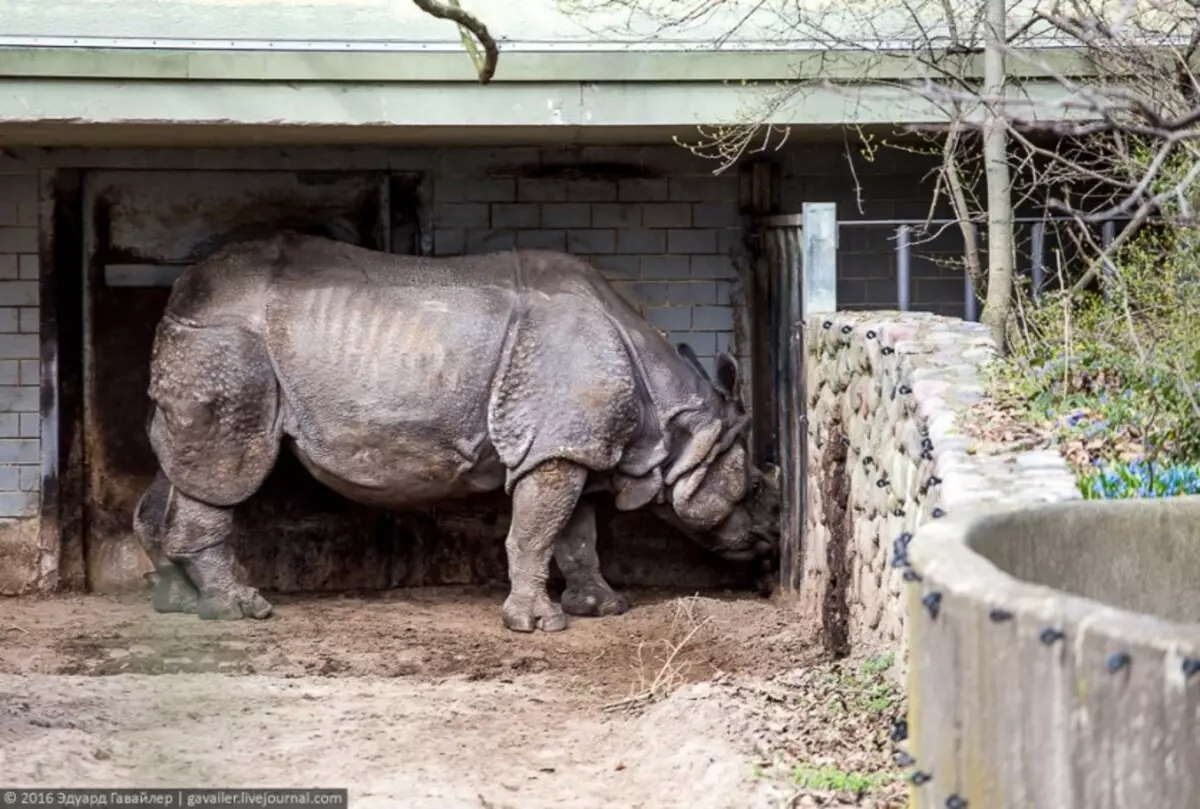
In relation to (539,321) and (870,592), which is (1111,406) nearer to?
(870,592)

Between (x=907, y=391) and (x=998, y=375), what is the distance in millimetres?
358

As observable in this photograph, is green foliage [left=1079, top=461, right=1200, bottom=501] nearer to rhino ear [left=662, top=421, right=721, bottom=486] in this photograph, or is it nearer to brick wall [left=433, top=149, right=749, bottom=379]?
rhino ear [left=662, top=421, right=721, bottom=486]

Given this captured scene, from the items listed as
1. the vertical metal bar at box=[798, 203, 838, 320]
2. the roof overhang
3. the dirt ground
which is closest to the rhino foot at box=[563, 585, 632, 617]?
the dirt ground

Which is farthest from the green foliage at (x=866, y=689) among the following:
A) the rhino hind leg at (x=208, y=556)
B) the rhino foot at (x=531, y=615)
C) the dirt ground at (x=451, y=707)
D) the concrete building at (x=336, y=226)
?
the rhino hind leg at (x=208, y=556)

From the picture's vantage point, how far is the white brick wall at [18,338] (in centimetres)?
1039

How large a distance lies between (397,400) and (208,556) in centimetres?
140

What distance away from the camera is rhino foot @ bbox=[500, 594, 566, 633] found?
931 centimetres

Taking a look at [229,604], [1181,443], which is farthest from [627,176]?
[1181,443]

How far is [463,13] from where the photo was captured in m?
7.90

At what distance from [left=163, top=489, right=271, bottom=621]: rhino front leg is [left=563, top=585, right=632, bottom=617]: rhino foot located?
1.71 metres

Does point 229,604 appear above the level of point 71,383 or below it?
below

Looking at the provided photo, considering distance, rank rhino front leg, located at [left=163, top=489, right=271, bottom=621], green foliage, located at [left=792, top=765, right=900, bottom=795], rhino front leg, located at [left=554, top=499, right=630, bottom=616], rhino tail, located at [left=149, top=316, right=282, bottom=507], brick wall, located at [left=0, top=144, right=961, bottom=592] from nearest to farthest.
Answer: green foliage, located at [left=792, top=765, right=900, bottom=795] → rhino tail, located at [left=149, top=316, right=282, bottom=507] → rhino front leg, located at [left=163, top=489, right=271, bottom=621] → rhino front leg, located at [left=554, top=499, right=630, bottom=616] → brick wall, located at [left=0, top=144, right=961, bottom=592]

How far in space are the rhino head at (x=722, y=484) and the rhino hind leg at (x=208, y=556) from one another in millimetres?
2459

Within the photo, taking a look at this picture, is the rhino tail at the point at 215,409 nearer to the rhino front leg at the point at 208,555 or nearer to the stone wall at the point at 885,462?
the rhino front leg at the point at 208,555
